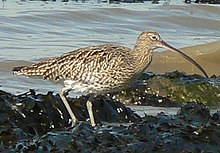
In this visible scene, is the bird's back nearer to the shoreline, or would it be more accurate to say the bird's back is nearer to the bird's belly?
the bird's belly

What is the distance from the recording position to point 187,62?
10406mm

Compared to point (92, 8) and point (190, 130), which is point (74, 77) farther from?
point (92, 8)

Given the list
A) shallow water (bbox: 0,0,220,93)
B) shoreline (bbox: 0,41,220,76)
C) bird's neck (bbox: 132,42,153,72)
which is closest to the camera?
bird's neck (bbox: 132,42,153,72)

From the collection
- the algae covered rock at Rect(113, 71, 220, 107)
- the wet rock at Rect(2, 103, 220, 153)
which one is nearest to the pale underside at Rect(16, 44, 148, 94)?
the wet rock at Rect(2, 103, 220, 153)

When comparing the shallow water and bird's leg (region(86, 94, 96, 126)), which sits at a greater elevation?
bird's leg (region(86, 94, 96, 126))

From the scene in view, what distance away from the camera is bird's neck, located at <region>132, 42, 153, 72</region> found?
585 cm

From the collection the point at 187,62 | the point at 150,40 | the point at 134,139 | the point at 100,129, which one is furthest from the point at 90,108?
the point at 187,62

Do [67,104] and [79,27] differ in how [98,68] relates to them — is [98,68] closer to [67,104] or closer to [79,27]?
[67,104]

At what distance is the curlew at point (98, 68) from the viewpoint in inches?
222

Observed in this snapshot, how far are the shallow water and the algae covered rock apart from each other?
43.4 inches

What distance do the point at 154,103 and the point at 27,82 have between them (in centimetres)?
170

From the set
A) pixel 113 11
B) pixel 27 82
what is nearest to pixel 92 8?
pixel 113 11

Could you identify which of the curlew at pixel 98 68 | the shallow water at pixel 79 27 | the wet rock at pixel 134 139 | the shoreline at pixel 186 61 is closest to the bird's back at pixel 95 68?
the curlew at pixel 98 68

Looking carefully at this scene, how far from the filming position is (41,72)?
19.4ft
